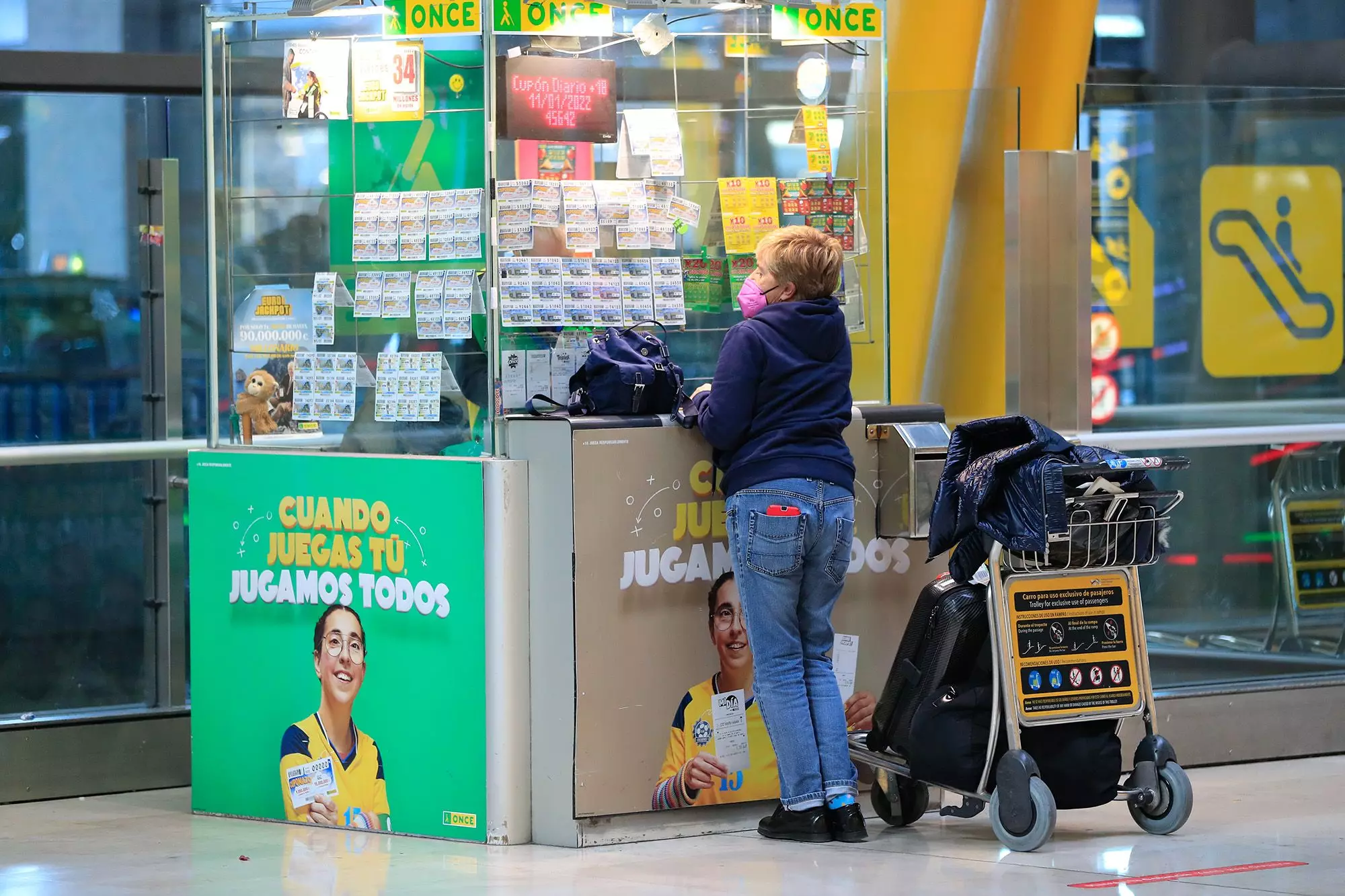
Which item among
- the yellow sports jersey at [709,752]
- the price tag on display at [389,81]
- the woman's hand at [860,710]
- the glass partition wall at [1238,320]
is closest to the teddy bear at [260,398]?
the price tag on display at [389,81]

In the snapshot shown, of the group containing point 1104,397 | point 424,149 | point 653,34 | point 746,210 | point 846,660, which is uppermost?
point 653,34

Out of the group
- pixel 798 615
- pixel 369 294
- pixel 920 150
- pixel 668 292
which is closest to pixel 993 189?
pixel 920 150

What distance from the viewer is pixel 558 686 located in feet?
16.5

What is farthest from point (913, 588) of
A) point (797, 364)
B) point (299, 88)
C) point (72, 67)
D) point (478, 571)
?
point (72, 67)

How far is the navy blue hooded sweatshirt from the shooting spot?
4949 millimetres

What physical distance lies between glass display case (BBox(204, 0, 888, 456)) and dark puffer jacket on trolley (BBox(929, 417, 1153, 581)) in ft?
3.03

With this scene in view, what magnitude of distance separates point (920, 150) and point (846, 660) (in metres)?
1.93

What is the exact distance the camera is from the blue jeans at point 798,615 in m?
4.95

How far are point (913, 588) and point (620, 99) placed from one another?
5.69 ft

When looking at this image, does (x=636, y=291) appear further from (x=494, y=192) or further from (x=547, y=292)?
Answer: (x=494, y=192)

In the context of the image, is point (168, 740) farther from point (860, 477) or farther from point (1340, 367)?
point (1340, 367)

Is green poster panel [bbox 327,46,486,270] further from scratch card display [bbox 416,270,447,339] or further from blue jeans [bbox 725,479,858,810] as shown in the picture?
blue jeans [bbox 725,479,858,810]

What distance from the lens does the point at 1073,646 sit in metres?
5.05

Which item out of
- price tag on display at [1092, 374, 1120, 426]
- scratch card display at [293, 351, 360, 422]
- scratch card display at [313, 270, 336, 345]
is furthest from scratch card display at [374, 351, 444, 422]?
price tag on display at [1092, 374, 1120, 426]
